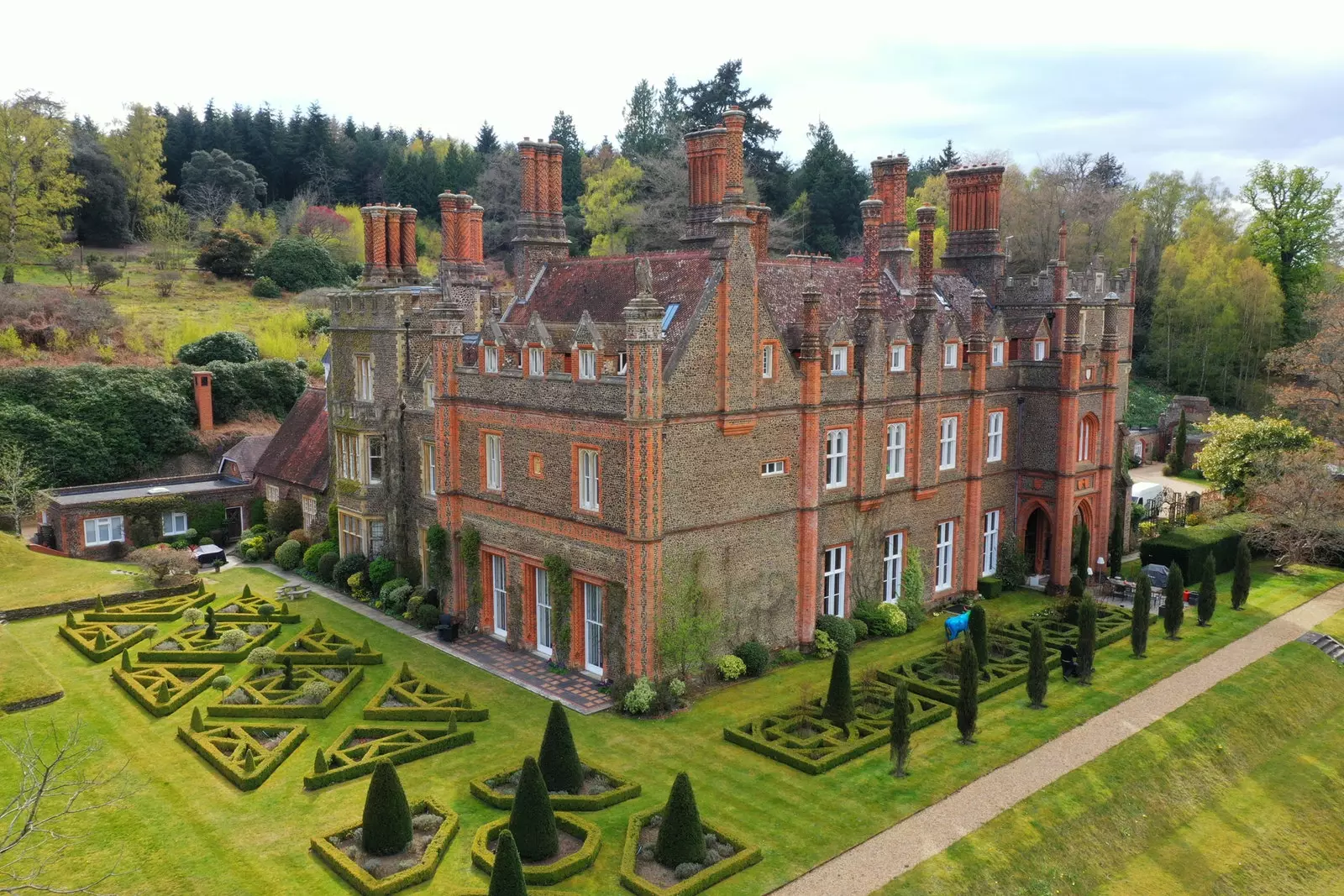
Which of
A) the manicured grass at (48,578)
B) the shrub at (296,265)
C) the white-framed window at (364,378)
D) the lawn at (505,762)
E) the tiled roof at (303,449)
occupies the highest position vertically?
the shrub at (296,265)

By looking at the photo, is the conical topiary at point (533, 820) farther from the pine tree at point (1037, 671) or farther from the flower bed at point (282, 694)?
the pine tree at point (1037, 671)

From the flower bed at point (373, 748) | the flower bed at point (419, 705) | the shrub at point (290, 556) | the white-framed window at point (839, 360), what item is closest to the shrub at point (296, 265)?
the shrub at point (290, 556)

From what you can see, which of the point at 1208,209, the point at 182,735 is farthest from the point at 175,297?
the point at 1208,209

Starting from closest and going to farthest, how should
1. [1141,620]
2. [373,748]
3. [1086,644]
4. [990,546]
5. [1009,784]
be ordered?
[1009,784], [373,748], [1086,644], [1141,620], [990,546]

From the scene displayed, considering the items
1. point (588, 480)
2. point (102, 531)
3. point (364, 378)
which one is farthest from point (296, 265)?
point (588, 480)

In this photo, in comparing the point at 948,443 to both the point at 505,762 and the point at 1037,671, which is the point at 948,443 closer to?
the point at 1037,671

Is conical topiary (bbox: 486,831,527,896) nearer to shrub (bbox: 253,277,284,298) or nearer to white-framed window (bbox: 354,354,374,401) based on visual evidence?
white-framed window (bbox: 354,354,374,401)

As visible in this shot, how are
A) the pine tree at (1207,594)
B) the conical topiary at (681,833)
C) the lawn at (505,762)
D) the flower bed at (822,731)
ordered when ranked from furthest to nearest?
the pine tree at (1207,594) → the flower bed at (822,731) → the lawn at (505,762) → the conical topiary at (681,833)
